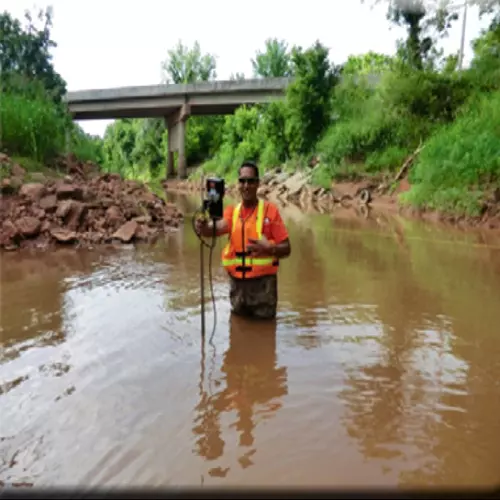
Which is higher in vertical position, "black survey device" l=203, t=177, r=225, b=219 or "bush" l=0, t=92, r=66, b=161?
"bush" l=0, t=92, r=66, b=161

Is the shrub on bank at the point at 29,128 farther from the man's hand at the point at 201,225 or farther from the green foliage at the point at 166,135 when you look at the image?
the green foliage at the point at 166,135

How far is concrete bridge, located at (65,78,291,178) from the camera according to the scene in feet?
125

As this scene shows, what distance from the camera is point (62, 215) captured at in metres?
9.16

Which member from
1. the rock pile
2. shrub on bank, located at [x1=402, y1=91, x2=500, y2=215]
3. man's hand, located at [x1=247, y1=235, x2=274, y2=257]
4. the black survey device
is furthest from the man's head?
the rock pile

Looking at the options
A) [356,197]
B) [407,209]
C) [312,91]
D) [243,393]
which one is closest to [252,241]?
[243,393]

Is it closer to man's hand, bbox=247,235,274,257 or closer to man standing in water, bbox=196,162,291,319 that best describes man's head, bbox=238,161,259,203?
man standing in water, bbox=196,162,291,319

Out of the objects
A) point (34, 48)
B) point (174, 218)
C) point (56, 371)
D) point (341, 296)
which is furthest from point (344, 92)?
point (56, 371)

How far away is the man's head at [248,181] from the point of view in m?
4.45

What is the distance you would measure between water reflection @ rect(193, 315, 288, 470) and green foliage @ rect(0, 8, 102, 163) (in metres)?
9.56

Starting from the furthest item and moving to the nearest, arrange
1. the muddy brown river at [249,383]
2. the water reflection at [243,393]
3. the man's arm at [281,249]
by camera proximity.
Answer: the man's arm at [281,249] → the water reflection at [243,393] → the muddy brown river at [249,383]

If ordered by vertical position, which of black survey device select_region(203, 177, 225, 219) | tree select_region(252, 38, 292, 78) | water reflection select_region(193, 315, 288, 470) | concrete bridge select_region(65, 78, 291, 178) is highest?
tree select_region(252, 38, 292, 78)

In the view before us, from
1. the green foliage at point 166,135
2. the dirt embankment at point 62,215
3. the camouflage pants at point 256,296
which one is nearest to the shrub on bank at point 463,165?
the dirt embankment at point 62,215

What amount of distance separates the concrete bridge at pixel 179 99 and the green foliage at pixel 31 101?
2051 cm

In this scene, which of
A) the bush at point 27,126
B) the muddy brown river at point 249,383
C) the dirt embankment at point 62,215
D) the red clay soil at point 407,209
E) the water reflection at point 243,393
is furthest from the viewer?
the red clay soil at point 407,209
